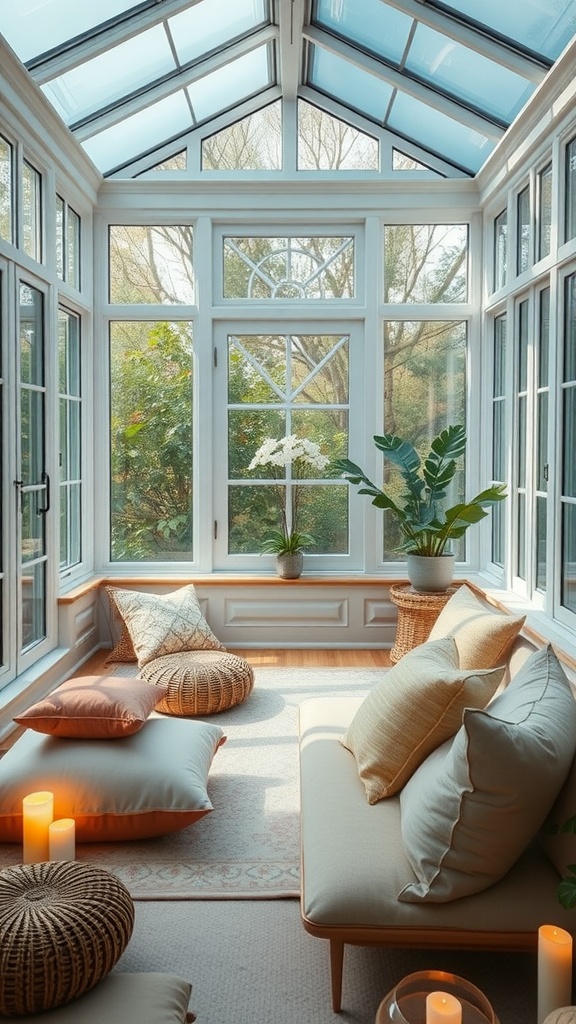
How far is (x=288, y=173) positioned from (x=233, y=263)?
699 mm

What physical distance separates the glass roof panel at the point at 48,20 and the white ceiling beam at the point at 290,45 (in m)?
0.81

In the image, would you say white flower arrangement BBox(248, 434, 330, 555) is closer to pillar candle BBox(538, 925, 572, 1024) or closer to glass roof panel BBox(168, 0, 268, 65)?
glass roof panel BBox(168, 0, 268, 65)

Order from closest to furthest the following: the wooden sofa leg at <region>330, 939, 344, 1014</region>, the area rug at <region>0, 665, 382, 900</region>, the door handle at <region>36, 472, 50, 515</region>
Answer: the wooden sofa leg at <region>330, 939, 344, 1014</region> < the area rug at <region>0, 665, 382, 900</region> < the door handle at <region>36, 472, 50, 515</region>

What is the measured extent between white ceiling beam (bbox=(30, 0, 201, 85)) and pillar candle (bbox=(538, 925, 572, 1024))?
4115mm

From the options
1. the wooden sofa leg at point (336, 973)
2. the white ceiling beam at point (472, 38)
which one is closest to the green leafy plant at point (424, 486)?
the white ceiling beam at point (472, 38)

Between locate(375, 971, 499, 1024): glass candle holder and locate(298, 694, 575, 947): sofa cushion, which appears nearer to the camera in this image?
locate(375, 971, 499, 1024): glass candle holder

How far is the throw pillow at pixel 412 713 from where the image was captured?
201 cm

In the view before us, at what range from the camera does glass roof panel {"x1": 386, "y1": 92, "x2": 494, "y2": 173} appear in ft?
15.9

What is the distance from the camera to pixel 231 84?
4957 mm

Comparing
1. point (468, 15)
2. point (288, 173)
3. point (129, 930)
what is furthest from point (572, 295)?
point (129, 930)

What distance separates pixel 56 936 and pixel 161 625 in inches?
108

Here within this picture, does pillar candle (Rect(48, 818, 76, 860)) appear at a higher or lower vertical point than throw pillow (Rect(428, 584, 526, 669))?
lower

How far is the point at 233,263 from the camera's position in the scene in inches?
213

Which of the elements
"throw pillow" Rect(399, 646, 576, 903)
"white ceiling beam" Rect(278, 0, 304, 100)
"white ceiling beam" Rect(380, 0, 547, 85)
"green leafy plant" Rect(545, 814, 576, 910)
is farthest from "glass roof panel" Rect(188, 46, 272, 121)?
"green leafy plant" Rect(545, 814, 576, 910)
